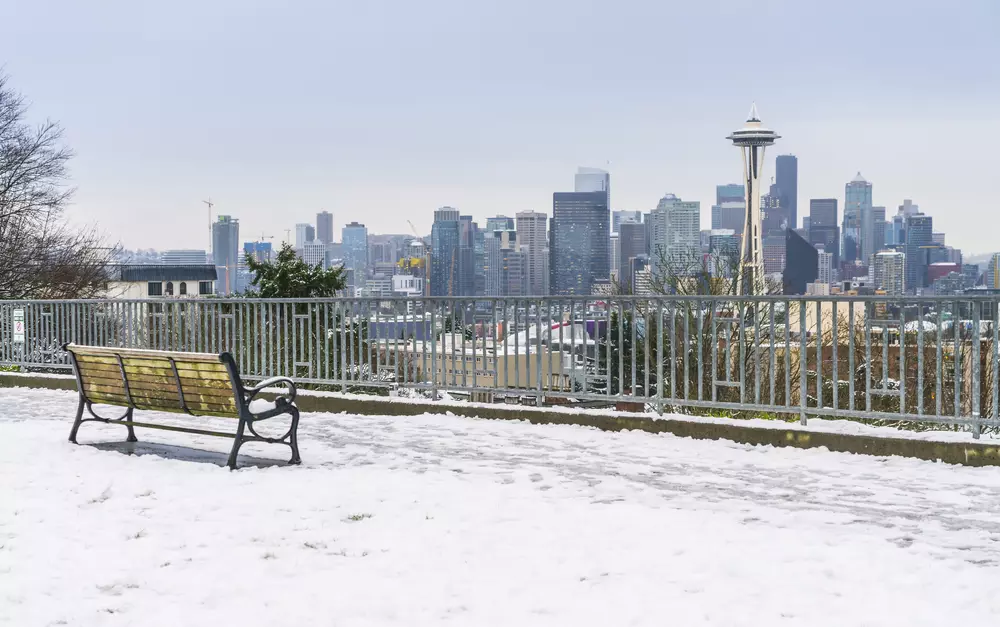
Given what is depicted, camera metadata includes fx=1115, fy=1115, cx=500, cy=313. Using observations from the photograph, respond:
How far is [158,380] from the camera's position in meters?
9.33

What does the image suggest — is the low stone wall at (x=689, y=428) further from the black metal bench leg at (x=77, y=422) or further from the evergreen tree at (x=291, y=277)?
the evergreen tree at (x=291, y=277)

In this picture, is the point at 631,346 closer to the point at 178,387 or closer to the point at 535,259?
the point at 178,387

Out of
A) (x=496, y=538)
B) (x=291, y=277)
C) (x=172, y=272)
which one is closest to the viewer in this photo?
(x=496, y=538)

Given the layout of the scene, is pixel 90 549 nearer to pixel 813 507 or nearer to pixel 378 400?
pixel 813 507

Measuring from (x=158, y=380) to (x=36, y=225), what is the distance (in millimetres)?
44609

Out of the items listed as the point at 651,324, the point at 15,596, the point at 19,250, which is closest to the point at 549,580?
the point at 15,596

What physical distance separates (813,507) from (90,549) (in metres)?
4.47

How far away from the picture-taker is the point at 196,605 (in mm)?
5035

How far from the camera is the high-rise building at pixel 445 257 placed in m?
170

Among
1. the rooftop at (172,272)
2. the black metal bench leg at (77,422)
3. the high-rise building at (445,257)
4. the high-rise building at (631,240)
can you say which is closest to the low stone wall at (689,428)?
the black metal bench leg at (77,422)

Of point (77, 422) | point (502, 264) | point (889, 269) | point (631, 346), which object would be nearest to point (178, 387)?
point (77, 422)

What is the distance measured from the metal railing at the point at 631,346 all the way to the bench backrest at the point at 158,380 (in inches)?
149

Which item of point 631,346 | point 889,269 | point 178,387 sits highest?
point 889,269

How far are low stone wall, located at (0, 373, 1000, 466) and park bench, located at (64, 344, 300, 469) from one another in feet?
10.5
